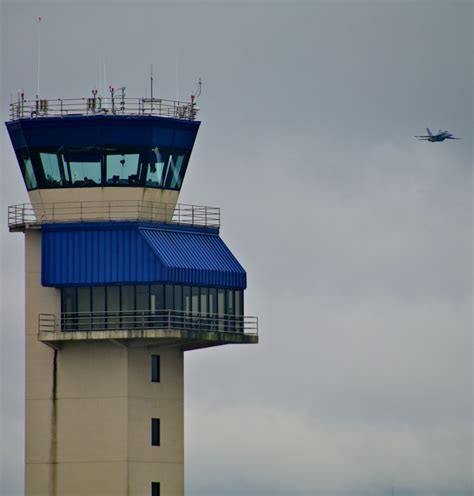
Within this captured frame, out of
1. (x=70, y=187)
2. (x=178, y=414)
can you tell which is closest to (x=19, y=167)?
(x=70, y=187)

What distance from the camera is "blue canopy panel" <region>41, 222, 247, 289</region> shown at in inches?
7254

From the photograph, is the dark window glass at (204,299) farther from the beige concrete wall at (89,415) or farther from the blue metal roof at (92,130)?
the blue metal roof at (92,130)

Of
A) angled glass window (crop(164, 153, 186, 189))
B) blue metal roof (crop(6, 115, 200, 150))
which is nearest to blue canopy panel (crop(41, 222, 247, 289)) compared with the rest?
angled glass window (crop(164, 153, 186, 189))

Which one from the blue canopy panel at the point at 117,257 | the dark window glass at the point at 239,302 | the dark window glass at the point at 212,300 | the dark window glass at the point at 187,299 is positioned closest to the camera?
the blue canopy panel at the point at 117,257

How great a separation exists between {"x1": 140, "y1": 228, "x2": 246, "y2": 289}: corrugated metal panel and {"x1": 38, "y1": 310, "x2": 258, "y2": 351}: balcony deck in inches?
72.1

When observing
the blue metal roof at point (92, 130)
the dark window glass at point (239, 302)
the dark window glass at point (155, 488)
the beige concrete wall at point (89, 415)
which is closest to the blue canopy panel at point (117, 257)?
the beige concrete wall at point (89, 415)

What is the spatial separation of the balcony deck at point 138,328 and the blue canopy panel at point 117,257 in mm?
1656

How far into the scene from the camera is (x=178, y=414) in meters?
187

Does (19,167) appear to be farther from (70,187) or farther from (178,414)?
(178,414)

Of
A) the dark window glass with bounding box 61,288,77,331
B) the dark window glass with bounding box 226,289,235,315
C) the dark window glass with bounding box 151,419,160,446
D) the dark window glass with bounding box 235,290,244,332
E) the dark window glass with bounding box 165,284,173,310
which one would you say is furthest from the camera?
the dark window glass with bounding box 235,290,244,332

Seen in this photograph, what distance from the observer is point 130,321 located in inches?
7254

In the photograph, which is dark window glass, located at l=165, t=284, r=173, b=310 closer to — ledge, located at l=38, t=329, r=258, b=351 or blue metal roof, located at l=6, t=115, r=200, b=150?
ledge, located at l=38, t=329, r=258, b=351

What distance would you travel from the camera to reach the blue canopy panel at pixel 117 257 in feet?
604

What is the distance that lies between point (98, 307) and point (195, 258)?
18.4 ft
